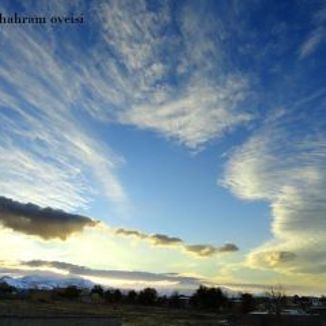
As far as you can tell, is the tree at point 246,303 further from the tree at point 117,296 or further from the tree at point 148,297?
the tree at point 117,296

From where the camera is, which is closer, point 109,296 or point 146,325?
point 146,325

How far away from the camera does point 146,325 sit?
233ft

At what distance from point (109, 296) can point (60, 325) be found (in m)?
151

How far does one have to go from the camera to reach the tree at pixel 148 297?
175 m

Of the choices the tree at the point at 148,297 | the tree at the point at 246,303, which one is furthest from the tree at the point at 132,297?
the tree at the point at 246,303

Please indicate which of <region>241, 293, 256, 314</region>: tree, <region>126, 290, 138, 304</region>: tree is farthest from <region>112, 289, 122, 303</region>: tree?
<region>241, 293, 256, 314</region>: tree

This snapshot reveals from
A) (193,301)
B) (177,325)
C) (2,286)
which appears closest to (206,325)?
(177,325)

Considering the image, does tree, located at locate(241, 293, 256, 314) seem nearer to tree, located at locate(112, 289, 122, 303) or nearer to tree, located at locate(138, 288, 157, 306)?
tree, located at locate(138, 288, 157, 306)

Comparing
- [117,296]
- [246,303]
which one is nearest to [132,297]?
[117,296]

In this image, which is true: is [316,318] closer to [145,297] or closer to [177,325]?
[177,325]

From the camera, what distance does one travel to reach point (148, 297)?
577 ft

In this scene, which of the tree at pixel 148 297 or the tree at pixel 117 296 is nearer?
the tree at pixel 148 297

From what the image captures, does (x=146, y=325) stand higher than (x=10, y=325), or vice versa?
(x=146, y=325)

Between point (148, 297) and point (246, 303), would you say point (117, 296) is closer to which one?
point (148, 297)
